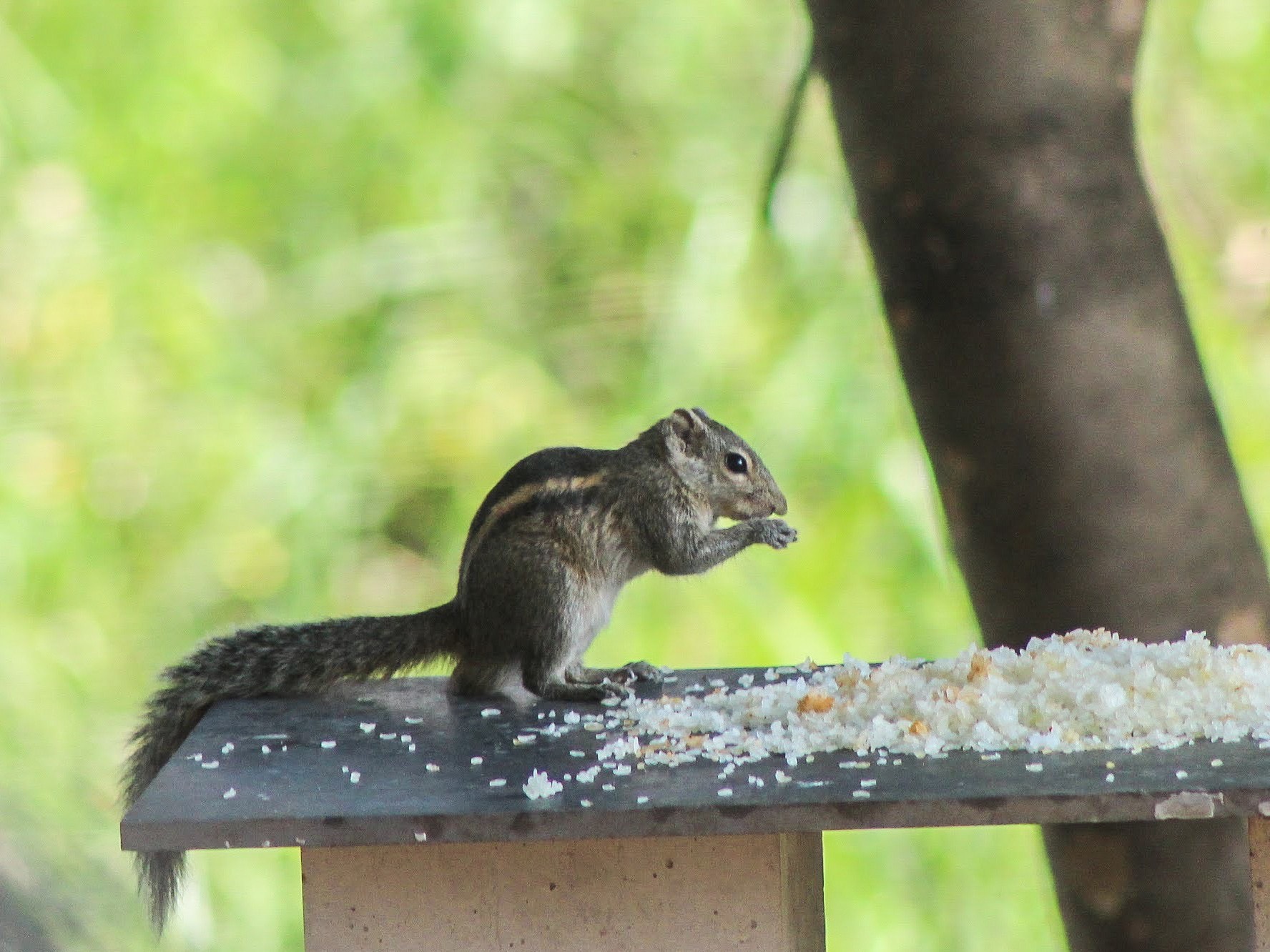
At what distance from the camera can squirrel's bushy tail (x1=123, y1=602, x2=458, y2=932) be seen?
50.2 inches

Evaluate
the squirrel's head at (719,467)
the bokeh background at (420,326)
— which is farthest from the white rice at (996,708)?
the bokeh background at (420,326)

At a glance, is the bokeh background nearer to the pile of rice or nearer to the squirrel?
the squirrel

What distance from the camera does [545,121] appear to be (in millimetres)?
2354

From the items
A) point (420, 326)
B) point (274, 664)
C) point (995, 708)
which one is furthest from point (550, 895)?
point (420, 326)

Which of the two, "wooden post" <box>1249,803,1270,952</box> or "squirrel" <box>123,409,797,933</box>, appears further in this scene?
"squirrel" <box>123,409,797,933</box>

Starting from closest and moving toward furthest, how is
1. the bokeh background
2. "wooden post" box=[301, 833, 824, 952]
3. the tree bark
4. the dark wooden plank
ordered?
the dark wooden plank → "wooden post" box=[301, 833, 824, 952] → the tree bark → the bokeh background

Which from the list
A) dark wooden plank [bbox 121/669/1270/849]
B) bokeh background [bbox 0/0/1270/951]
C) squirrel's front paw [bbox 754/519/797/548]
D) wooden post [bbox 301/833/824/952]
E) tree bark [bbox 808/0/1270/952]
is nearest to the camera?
dark wooden plank [bbox 121/669/1270/849]

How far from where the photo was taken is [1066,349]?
4.10ft

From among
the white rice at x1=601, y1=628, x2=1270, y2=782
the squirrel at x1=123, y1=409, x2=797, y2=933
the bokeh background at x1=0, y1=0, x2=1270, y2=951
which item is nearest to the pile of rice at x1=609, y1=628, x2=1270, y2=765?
the white rice at x1=601, y1=628, x2=1270, y2=782

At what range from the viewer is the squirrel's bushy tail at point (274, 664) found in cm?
128

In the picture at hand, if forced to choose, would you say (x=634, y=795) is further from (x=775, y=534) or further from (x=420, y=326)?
(x=420, y=326)

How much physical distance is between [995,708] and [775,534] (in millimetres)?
425

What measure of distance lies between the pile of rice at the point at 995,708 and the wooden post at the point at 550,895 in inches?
2.5

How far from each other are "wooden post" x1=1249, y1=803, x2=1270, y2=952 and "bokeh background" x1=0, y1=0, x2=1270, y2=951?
1.05 metres
